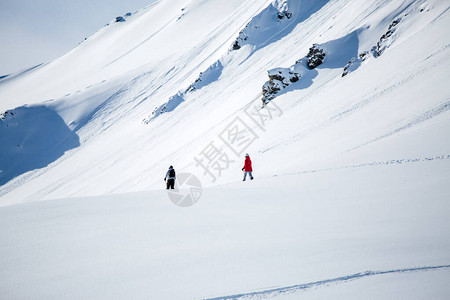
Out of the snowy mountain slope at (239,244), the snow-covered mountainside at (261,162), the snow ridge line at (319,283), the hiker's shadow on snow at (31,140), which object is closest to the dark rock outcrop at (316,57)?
the snow-covered mountainside at (261,162)

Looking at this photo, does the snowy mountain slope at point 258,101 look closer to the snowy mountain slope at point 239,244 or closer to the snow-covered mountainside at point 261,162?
the snow-covered mountainside at point 261,162

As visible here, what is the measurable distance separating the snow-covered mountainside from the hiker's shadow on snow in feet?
1.15

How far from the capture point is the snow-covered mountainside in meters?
4.01

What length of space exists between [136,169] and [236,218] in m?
30.7

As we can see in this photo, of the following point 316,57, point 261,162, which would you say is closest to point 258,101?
point 316,57

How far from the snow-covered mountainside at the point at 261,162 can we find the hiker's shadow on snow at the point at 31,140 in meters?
0.35

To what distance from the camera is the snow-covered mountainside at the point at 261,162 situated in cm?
401

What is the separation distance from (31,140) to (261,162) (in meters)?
62.3

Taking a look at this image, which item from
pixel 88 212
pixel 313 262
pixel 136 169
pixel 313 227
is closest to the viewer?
pixel 313 262

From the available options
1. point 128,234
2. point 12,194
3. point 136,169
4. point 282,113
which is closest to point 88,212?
point 128,234

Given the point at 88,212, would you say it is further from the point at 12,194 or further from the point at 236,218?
the point at 12,194

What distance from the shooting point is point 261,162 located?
17.8 m

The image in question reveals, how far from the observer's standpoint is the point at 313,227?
5.05m

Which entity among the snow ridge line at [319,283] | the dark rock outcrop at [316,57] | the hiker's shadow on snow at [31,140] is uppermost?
the hiker's shadow on snow at [31,140]
